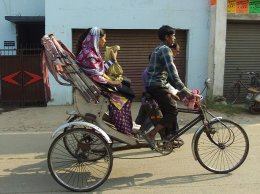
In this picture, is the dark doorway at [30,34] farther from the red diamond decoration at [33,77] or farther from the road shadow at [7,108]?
the road shadow at [7,108]

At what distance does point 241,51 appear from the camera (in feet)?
36.3

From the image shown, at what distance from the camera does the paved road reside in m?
4.59

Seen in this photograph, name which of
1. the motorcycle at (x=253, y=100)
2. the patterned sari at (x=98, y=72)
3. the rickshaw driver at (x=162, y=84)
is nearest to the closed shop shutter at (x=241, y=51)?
the motorcycle at (x=253, y=100)

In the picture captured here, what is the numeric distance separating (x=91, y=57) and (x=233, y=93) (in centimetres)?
694

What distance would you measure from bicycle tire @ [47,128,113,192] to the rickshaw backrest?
467 millimetres

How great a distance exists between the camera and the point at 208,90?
10641mm

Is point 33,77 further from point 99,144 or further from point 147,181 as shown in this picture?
point 147,181

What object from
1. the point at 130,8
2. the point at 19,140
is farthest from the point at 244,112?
the point at 19,140

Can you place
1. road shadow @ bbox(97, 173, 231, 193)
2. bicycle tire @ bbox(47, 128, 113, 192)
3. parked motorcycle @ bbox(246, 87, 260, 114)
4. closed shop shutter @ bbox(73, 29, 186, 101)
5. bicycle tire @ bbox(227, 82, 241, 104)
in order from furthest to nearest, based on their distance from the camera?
bicycle tire @ bbox(227, 82, 241, 104), closed shop shutter @ bbox(73, 29, 186, 101), parked motorcycle @ bbox(246, 87, 260, 114), road shadow @ bbox(97, 173, 231, 193), bicycle tire @ bbox(47, 128, 113, 192)

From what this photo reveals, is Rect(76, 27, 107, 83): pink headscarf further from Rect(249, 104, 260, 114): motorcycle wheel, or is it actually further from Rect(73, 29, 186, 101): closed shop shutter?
Rect(73, 29, 186, 101): closed shop shutter

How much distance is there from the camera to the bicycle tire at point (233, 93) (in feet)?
34.9

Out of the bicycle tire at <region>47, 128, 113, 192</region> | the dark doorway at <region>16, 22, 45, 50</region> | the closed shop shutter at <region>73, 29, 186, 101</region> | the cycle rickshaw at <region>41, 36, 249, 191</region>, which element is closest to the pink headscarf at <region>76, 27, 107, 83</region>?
the cycle rickshaw at <region>41, 36, 249, 191</region>

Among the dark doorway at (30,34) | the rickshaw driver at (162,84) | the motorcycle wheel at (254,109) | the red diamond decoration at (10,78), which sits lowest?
the motorcycle wheel at (254,109)

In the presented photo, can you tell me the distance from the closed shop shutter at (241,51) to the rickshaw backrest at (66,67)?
7100 millimetres
